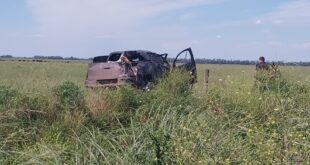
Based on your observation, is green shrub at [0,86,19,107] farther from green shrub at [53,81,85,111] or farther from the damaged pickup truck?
the damaged pickup truck

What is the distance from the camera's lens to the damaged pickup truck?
47.0 feet

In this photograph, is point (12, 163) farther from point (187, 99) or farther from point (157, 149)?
point (187, 99)

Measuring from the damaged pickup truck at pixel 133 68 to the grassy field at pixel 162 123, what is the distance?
2.06 m

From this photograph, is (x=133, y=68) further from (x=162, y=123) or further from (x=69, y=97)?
(x=162, y=123)

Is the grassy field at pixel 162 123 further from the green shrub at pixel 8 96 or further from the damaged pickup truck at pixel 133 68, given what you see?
the damaged pickup truck at pixel 133 68

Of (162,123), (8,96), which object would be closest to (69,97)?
(8,96)

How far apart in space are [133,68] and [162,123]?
23.5ft

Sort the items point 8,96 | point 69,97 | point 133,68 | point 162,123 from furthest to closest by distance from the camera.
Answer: point 133,68 → point 69,97 → point 8,96 → point 162,123

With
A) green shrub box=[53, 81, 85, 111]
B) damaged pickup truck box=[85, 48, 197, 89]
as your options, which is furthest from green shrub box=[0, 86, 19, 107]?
damaged pickup truck box=[85, 48, 197, 89]

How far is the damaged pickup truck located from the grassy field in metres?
2.06

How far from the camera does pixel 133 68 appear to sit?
47.5ft

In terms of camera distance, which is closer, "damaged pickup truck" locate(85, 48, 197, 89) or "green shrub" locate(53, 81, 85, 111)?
"green shrub" locate(53, 81, 85, 111)

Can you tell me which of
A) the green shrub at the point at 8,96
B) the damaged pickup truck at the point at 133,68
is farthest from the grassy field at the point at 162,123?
the damaged pickup truck at the point at 133,68

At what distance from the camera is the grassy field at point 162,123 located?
5.70 m
